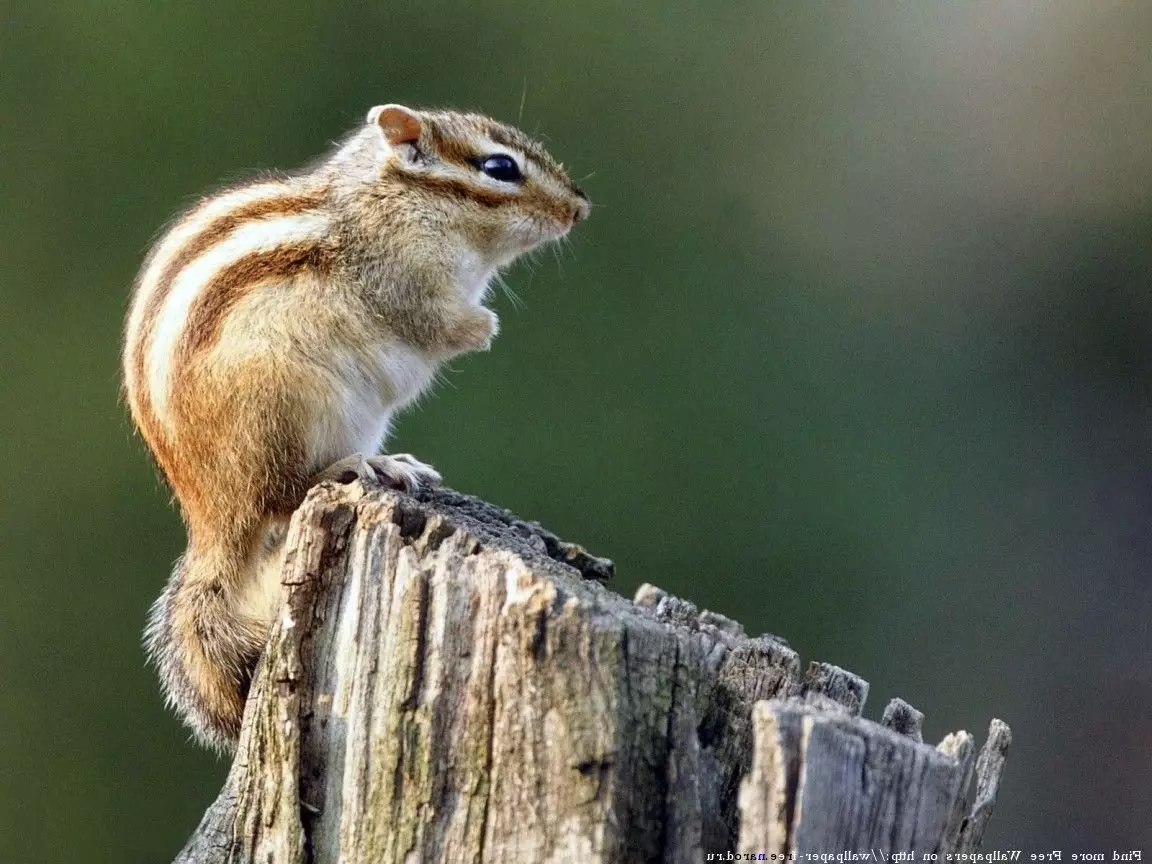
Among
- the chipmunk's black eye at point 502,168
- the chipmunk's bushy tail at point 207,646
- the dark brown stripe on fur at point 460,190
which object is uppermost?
the chipmunk's black eye at point 502,168

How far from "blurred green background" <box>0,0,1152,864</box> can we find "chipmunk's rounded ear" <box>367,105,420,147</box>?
219 centimetres

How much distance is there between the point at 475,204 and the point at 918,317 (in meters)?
3.56

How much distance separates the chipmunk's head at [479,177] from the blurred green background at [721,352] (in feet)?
6.67

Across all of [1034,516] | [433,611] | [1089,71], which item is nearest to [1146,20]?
[1089,71]

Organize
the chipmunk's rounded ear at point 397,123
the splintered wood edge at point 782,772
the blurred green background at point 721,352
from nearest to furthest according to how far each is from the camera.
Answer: the splintered wood edge at point 782,772 → the chipmunk's rounded ear at point 397,123 → the blurred green background at point 721,352

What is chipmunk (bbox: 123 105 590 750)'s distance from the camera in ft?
8.34

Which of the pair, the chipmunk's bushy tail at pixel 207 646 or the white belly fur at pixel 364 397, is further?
the white belly fur at pixel 364 397

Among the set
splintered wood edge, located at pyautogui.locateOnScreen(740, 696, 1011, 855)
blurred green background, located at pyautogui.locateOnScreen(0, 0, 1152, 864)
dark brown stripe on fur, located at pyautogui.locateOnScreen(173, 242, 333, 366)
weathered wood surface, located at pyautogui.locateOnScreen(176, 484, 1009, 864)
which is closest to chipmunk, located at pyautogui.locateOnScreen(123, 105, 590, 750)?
dark brown stripe on fur, located at pyautogui.locateOnScreen(173, 242, 333, 366)

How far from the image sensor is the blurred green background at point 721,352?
5.29 metres

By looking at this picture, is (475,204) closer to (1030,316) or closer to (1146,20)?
(1030,316)

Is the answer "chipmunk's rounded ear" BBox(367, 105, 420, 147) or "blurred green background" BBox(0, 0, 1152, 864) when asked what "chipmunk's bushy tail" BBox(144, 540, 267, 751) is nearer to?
"chipmunk's rounded ear" BBox(367, 105, 420, 147)

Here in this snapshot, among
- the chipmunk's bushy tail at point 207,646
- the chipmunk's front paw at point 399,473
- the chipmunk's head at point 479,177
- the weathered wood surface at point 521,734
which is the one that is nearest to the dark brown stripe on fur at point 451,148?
the chipmunk's head at point 479,177

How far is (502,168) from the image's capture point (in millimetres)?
3133

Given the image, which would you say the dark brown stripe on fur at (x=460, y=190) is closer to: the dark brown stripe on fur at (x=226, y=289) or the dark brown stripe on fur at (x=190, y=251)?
the dark brown stripe on fur at (x=190, y=251)
